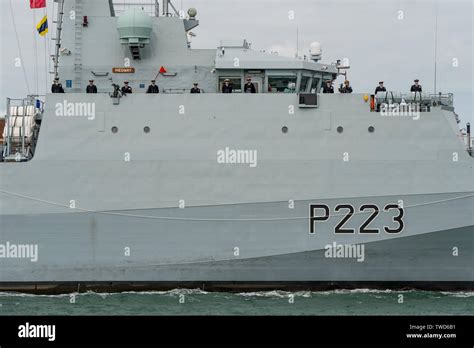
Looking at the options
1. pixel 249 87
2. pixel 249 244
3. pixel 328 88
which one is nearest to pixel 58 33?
pixel 249 87

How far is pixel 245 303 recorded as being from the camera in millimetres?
18984

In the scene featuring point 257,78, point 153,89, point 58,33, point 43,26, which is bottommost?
point 153,89

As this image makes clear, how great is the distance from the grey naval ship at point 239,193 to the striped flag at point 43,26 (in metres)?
2.31

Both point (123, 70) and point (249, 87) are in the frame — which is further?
point (123, 70)

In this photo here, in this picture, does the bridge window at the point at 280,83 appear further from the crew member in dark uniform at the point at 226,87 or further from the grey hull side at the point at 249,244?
the grey hull side at the point at 249,244

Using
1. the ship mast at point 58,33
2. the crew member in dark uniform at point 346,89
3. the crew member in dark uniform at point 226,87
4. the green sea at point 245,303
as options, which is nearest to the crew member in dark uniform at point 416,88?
the crew member in dark uniform at point 346,89

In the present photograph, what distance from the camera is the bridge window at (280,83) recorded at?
20.8 meters

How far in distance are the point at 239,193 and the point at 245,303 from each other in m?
2.56

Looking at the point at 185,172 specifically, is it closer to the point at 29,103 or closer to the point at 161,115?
the point at 161,115

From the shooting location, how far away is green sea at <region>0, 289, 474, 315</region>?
1820cm

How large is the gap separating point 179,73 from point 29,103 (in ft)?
12.6

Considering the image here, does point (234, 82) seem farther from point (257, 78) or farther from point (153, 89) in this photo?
point (153, 89)

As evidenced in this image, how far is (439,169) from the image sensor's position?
19500 millimetres

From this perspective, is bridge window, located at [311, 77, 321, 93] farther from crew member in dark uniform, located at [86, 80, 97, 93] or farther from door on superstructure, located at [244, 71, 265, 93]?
crew member in dark uniform, located at [86, 80, 97, 93]
